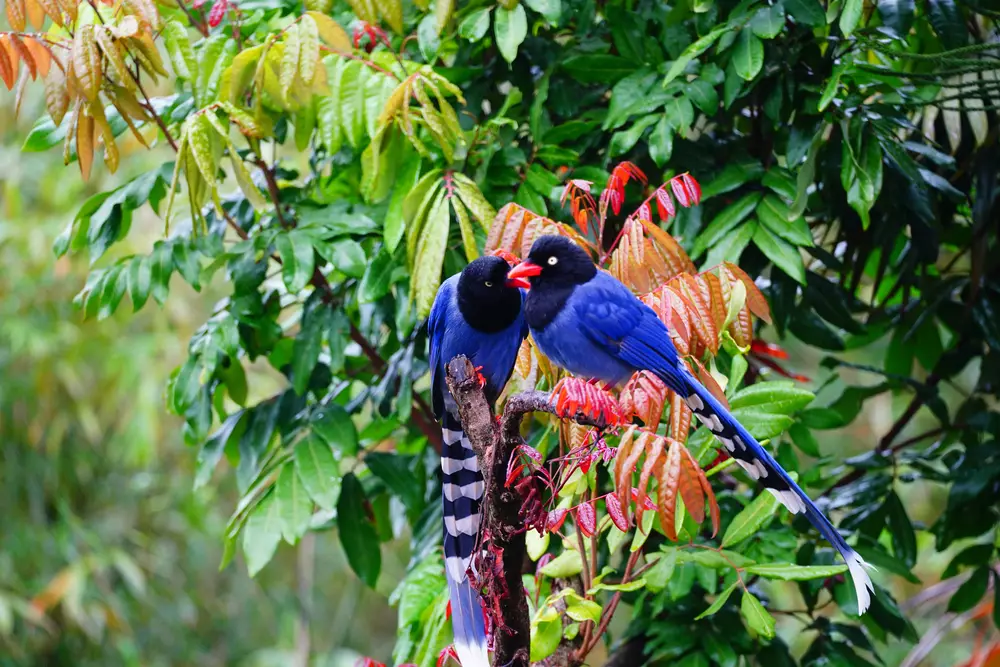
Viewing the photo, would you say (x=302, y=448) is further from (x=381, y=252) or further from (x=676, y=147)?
(x=676, y=147)

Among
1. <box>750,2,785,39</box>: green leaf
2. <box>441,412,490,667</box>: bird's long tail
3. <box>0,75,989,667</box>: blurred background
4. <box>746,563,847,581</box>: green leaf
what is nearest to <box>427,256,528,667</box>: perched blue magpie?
<box>441,412,490,667</box>: bird's long tail

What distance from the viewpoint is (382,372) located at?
2.45m

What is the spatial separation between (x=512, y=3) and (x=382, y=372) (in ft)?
3.31

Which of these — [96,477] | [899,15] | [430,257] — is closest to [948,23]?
[899,15]

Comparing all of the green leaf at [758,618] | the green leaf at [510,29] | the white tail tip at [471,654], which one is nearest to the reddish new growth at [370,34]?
the green leaf at [510,29]

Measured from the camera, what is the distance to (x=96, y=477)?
560 cm

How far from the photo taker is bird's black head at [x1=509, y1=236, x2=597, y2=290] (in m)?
1.75

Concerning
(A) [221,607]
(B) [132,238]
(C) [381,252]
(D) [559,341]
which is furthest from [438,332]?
(A) [221,607]

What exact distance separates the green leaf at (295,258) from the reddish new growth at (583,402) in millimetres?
807

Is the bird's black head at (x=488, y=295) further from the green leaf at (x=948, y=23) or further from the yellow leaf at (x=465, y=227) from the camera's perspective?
the green leaf at (x=948, y=23)

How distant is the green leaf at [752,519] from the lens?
178 centimetres

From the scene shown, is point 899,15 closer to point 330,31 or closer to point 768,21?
point 768,21

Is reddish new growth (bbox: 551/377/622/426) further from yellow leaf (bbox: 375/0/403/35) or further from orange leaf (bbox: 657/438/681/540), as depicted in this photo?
yellow leaf (bbox: 375/0/403/35)

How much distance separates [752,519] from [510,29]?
1130 millimetres
